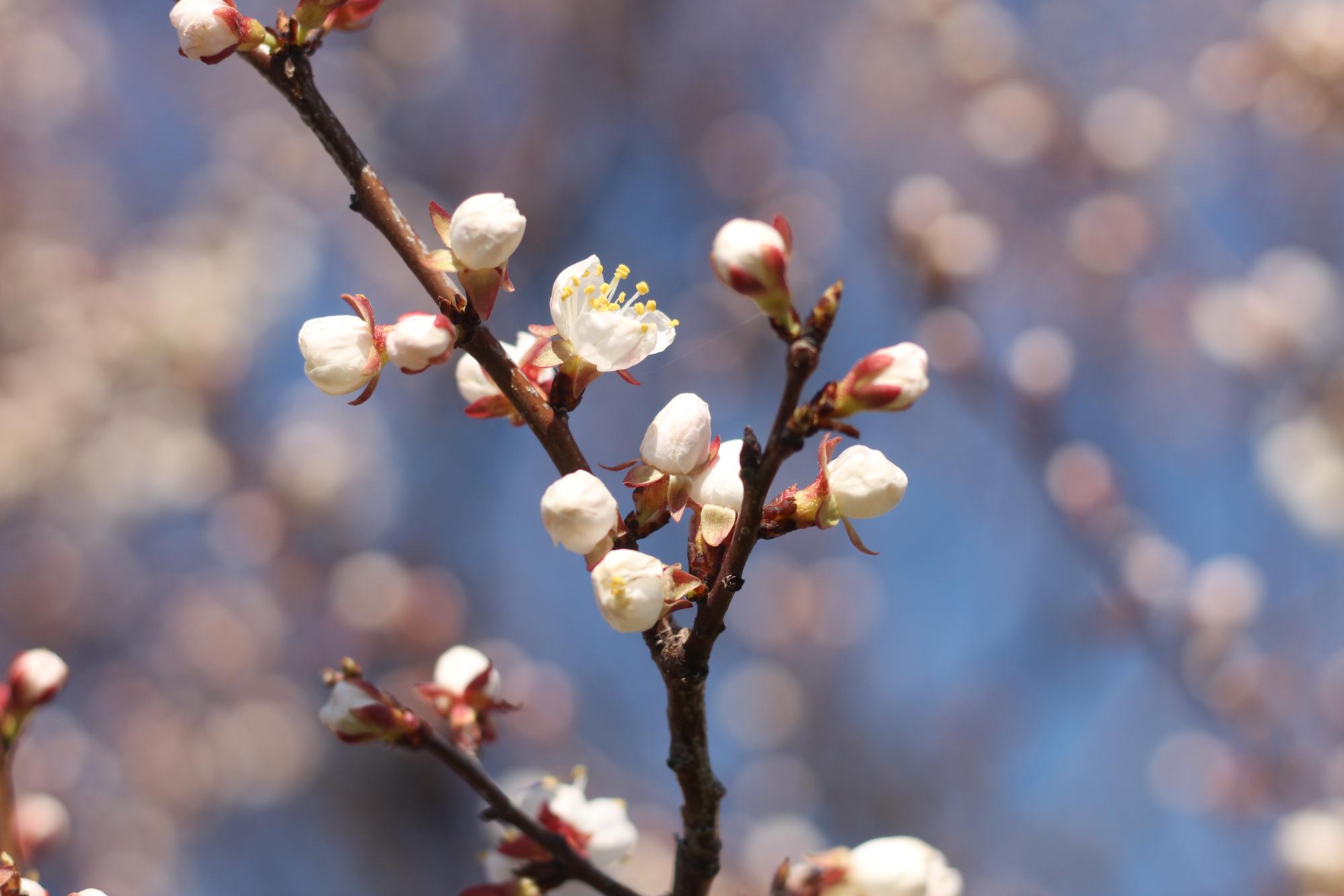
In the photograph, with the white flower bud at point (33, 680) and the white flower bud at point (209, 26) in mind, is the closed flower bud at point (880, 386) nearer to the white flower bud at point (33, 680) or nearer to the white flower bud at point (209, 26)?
the white flower bud at point (209, 26)

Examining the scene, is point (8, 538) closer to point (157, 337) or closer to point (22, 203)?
point (157, 337)

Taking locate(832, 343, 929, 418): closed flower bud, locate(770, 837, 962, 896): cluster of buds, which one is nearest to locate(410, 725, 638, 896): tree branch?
locate(770, 837, 962, 896): cluster of buds

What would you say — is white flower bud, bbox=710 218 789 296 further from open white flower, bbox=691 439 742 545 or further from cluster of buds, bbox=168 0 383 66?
cluster of buds, bbox=168 0 383 66

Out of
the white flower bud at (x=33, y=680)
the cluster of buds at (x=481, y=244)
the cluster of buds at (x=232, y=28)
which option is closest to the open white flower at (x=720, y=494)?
the cluster of buds at (x=481, y=244)

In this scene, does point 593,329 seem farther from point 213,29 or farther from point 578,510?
point 213,29

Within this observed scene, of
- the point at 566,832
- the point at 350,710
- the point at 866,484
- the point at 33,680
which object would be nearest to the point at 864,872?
the point at 566,832

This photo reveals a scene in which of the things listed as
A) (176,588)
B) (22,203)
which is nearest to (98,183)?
(22,203)
